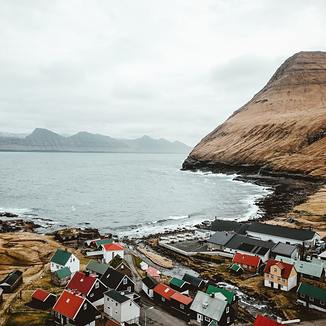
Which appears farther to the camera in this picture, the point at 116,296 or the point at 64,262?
the point at 64,262

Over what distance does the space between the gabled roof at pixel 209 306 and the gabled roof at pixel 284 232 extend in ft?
107

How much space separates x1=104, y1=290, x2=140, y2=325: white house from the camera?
1609 inches

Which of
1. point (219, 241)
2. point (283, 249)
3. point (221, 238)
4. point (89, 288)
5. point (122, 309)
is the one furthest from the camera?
point (221, 238)

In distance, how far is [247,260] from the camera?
5991cm

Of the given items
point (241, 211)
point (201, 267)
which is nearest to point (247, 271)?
point (201, 267)

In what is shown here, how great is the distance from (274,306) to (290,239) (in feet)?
85.4

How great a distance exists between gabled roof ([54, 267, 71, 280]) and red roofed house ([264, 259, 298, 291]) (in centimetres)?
2801

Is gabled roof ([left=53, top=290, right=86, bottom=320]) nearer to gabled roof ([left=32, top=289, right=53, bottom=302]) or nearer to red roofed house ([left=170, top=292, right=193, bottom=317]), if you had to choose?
gabled roof ([left=32, top=289, right=53, bottom=302])

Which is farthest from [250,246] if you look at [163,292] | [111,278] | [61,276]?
[61,276]

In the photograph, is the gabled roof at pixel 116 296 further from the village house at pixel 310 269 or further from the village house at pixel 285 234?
the village house at pixel 285 234

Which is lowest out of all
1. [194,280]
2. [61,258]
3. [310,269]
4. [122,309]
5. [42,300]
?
[42,300]

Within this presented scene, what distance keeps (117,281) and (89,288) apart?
4.30 metres

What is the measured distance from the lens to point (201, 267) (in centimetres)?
6141

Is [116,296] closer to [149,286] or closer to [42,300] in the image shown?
[149,286]
